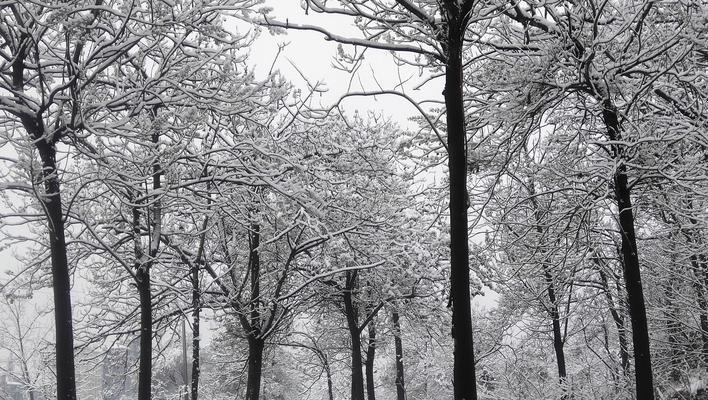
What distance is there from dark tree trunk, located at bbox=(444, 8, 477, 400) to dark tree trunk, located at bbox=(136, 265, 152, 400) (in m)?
6.63

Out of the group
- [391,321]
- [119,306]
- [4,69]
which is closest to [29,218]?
[4,69]

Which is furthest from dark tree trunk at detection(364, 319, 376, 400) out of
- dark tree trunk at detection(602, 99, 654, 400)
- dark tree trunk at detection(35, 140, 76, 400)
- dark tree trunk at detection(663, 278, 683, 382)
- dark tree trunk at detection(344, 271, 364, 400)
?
dark tree trunk at detection(35, 140, 76, 400)

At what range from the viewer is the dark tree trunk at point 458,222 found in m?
3.28

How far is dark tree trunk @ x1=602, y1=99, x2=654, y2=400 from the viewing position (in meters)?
5.83

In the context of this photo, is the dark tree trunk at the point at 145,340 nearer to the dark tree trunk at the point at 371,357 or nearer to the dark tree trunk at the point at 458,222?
the dark tree trunk at the point at 458,222

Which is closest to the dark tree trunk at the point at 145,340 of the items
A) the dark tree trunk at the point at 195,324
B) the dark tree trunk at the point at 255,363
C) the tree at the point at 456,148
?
the dark tree trunk at the point at 195,324

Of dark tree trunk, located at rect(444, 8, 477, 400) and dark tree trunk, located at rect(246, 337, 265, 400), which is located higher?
dark tree trunk, located at rect(444, 8, 477, 400)

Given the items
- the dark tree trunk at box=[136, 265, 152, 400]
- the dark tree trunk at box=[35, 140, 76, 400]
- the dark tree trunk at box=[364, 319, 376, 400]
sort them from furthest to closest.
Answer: the dark tree trunk at box=[364, 319, 376, 400] → the dark tree trunk at box=[136, 265, 152, 400] → the dark tree trunk at box=[35, 140, 76, 400]

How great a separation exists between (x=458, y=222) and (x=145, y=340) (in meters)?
7.16

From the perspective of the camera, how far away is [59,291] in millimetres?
5797

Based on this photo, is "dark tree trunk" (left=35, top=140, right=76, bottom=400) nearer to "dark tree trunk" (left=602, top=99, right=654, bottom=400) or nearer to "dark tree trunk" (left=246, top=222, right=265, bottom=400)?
"dark tree trunk" (left=246, top=222, right=265, bottom=400)

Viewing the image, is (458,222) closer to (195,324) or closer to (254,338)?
(254,338)

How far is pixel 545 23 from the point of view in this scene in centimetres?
551

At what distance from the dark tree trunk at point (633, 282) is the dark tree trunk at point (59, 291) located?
621 cm
